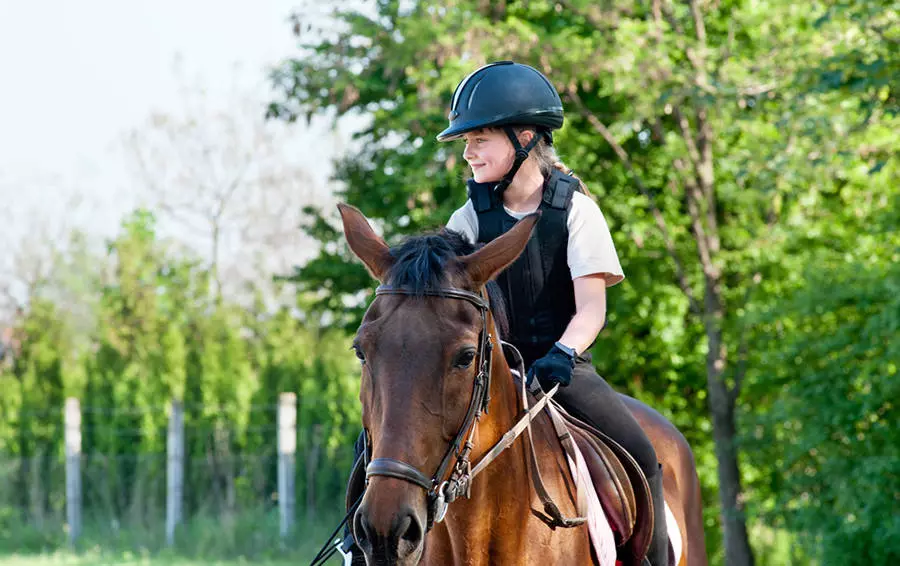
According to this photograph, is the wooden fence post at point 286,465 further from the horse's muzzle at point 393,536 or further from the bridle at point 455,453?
the horse's muzzle at point 393,536

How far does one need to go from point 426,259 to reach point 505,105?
1028 millimetres

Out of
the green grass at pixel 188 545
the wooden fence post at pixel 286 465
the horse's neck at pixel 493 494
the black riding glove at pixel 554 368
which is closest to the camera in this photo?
the horse's neck at pixel 493 494

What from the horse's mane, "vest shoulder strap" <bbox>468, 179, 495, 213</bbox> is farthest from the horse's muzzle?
"vest shoulder strap" <bbox>468, 179, 495, 213</bbox>

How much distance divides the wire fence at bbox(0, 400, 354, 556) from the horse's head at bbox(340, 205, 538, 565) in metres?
16.3

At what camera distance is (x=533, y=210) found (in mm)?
4348

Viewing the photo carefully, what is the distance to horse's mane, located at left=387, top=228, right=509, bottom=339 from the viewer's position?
133 inches

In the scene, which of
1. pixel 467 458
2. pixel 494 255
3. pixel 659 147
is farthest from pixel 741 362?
pixel 467 458

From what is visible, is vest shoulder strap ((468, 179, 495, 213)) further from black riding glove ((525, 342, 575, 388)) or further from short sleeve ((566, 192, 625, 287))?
black riding glove ((525, 342, 575, 388))

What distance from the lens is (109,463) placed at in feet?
77.9

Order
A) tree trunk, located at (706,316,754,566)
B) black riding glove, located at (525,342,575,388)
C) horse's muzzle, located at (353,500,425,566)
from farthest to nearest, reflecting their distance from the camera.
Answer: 1. tree trunk, located at (706,316,754,566)
2. black riding glove, located at (525,342,575,388)
3. horse's muzzle, located at (353,500,425,566)

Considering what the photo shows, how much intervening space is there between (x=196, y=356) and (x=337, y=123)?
7259 mm

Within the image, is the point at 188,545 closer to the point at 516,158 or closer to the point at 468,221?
the point at 468,221

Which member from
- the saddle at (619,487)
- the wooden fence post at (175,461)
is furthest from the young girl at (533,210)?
the wooden fence post at (175,461)

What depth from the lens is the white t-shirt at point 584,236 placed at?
4.23 m
